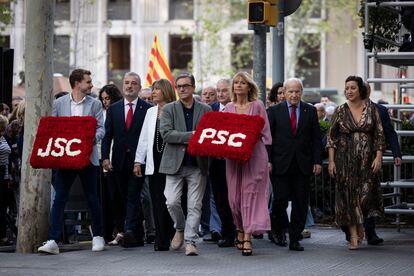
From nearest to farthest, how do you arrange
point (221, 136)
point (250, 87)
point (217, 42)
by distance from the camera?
point (221, 136), point (250, 87), point (217, 42)

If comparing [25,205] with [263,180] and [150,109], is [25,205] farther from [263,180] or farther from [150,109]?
[263,180]

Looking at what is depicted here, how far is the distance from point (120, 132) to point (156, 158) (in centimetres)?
82

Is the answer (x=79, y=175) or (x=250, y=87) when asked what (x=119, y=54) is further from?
(x=250, y=87)

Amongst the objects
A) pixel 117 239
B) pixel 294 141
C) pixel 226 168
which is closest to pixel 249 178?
pixel 226 168

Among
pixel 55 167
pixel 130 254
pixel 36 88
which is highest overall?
pixel 36 88

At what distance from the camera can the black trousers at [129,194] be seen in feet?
48.9

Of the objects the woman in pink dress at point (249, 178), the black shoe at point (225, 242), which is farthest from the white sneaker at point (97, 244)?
the woman in pink dress at point (249, 178)

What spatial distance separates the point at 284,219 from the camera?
15.0 meters

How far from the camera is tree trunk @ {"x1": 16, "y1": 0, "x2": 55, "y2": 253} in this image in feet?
47.3

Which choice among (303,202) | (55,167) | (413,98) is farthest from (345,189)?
(413,98)

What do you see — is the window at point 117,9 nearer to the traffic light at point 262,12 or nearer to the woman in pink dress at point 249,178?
the traffic light at point 262,12

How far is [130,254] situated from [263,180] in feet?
5.44

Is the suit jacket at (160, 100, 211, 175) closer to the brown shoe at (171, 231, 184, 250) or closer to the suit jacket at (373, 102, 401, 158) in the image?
the brown shoe at (171, 231, 184, 250)

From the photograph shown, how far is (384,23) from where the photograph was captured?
55.7ft
